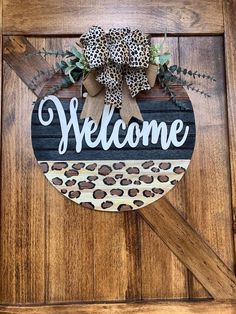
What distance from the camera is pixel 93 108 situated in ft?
4.41

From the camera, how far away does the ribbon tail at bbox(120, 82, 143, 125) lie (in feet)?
4.41

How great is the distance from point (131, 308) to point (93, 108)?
579mm

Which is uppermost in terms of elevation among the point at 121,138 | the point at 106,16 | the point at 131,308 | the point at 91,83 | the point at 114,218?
the point at 106,16

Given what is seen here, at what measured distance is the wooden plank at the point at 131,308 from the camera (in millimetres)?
1269

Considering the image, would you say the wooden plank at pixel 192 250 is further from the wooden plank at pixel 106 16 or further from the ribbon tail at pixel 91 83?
the wooden plank at pixel 106 16

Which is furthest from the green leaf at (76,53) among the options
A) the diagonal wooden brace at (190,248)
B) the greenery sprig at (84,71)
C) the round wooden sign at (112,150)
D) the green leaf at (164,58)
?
the diagonal wooden brace at (190,248)

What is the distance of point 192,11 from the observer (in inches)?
55.5

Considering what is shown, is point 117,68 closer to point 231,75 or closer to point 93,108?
point 93,108

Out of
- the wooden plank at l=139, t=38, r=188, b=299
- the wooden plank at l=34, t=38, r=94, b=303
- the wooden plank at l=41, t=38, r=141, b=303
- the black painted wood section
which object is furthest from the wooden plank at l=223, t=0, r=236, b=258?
the wooden plank at l=34, t=38, r=94, b=303

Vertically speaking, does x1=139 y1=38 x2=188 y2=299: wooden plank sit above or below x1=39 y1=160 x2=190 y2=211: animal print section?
below

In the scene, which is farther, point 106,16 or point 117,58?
point 106,16

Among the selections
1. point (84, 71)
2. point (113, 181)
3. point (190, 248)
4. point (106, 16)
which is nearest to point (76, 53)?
point (84, 71)

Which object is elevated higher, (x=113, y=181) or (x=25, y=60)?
(x=25, y=60)

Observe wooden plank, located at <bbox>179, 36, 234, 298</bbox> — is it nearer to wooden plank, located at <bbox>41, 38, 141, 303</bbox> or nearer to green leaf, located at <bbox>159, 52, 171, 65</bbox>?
green leaf, located at <bbox>159, 52, 171, 65</bbox>
